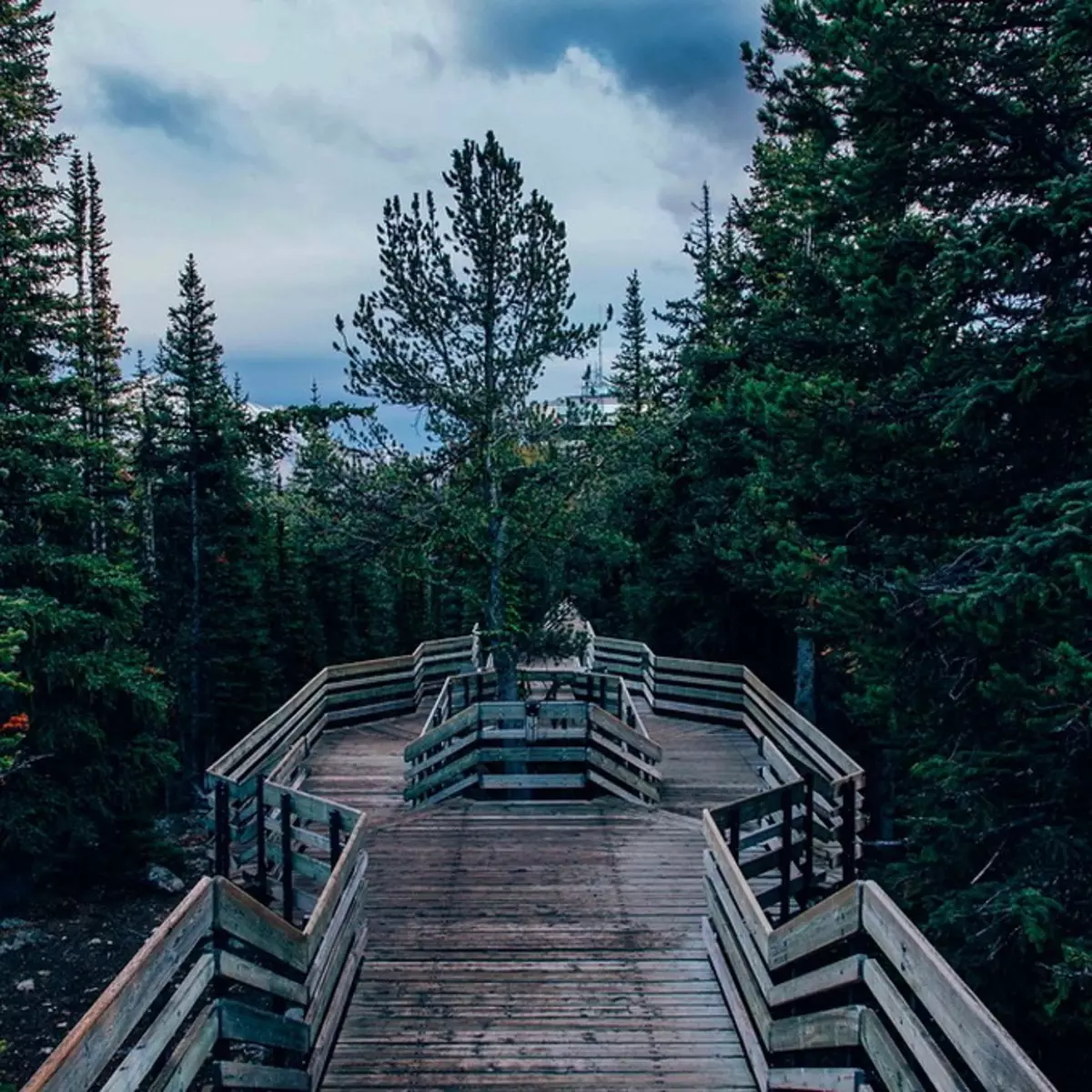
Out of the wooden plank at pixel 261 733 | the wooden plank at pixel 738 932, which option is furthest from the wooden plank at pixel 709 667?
the wooden plank at pixel 738 932

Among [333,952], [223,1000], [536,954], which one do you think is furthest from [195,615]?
[223,1000]

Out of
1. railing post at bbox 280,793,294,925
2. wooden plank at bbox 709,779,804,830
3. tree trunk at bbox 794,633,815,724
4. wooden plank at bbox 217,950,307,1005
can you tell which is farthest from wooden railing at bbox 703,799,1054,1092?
tree trunk at bbox 794,633,815,724

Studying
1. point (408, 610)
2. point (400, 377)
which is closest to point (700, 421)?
point (400, 377)

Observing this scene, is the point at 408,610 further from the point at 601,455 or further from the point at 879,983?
the point at 879,983

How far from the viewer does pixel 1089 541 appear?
244 inches

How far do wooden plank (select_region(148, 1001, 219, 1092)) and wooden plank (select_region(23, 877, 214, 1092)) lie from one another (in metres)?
0.31

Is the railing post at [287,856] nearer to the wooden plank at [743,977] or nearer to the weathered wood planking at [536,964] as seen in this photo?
the weathered wood planking at [536,964]

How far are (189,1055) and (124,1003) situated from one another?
815mm

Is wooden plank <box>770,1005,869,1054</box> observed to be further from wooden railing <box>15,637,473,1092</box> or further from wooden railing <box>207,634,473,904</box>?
wooden railing <box>207,634,473,904</box>

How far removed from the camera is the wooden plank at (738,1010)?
5.55 metres

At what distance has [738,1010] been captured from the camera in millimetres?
6230

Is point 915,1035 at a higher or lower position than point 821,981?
higher

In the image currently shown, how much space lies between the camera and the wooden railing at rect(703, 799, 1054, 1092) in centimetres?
325

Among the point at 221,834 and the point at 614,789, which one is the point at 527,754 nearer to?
the point at 614,789
